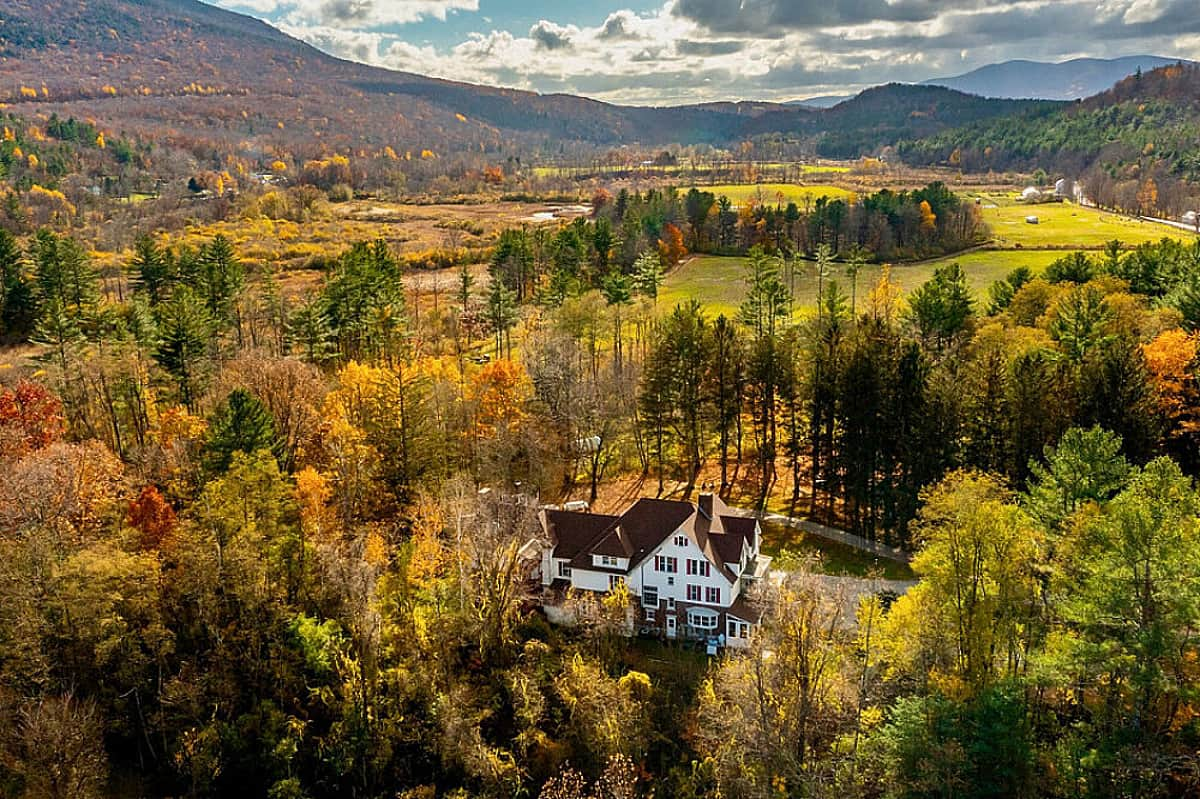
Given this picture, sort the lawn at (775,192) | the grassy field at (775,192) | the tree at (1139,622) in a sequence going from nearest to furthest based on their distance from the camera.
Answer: the tree at (1139,622), the lawn at (775,192), the grassy field at (775,192)

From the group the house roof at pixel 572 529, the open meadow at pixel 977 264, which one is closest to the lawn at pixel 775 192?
the open meadow at pixel 977 264

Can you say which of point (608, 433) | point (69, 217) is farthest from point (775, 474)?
point (69, 217)

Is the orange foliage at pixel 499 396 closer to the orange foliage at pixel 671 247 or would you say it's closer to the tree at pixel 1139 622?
the tree at pixel 1139 622

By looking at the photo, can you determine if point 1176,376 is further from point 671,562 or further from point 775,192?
point 775,192

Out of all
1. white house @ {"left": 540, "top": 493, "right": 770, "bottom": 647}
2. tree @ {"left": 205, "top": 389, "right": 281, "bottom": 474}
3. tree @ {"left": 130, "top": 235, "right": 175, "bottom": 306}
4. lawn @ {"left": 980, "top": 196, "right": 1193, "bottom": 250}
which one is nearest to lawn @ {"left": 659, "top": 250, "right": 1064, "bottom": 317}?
lawn @ {"left": 980, "top": 196, "right": 1193, "bottom": 250}

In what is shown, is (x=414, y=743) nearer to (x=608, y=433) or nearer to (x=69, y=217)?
(x=608, y=433)

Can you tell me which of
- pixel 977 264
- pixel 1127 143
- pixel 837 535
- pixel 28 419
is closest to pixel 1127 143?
pixel 1127 143

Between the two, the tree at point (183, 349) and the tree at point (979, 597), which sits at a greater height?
the tree at point (183, 349)
